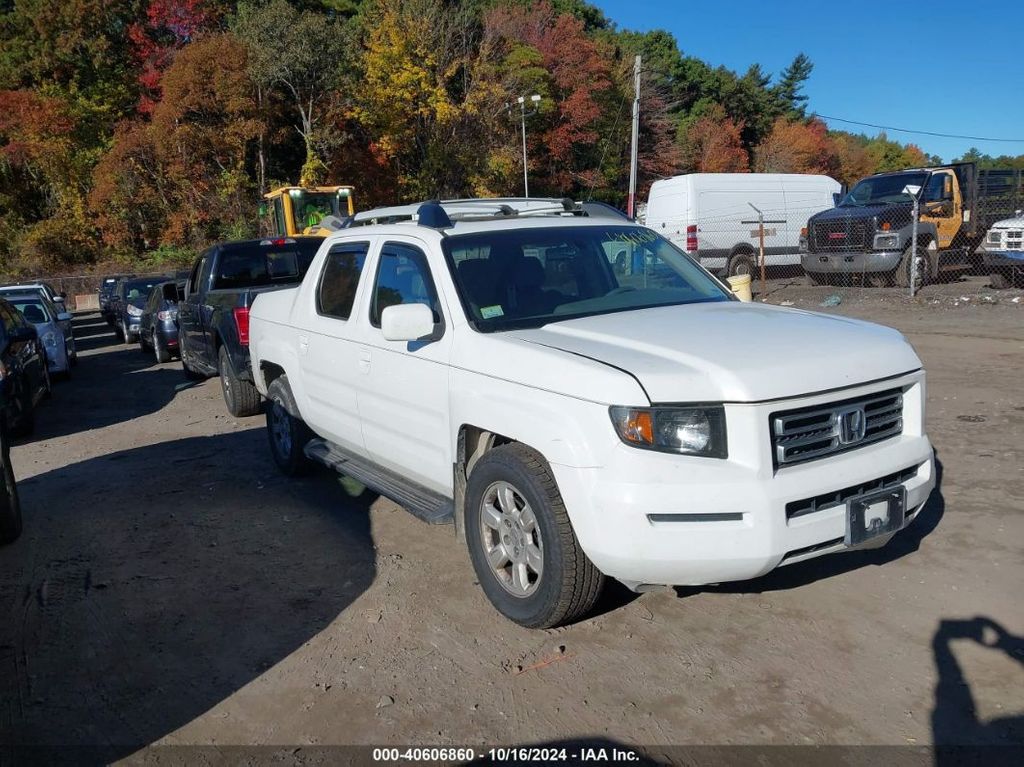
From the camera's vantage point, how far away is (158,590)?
15.4 ft

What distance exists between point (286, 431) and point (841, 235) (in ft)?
43.1

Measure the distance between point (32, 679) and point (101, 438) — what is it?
18.4ft

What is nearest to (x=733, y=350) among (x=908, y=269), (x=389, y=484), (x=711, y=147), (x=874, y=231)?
(x=389, y=484)

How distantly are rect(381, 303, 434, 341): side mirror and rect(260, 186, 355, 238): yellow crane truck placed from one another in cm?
1809

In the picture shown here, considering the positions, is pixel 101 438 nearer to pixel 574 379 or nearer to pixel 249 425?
pixel 249 425

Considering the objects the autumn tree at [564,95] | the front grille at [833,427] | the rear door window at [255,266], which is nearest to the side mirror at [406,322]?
the front grille at [833,427]

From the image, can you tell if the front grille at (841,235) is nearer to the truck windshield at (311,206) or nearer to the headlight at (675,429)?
the truck windshield at (311,206)

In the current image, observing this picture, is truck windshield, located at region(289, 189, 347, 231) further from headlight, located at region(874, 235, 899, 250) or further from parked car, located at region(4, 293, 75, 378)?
headlight, located at region(874, 235, 899, 250)

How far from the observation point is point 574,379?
347 cm

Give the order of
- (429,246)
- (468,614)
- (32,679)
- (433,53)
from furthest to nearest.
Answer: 1. (433,53)
2. (429,246)
3. (468,614)
4. (32,679)

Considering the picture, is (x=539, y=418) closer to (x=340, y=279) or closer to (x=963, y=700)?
(x=963, y=700)

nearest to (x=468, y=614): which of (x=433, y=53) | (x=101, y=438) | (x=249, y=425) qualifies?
(x=249, y=425)

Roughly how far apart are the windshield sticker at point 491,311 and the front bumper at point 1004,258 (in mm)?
13510

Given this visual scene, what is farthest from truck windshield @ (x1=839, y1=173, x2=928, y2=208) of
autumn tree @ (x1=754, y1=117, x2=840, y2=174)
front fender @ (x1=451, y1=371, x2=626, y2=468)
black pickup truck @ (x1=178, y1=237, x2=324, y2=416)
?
autumn tree @ (x1=754, y1=117, x2=840, y2=174)
